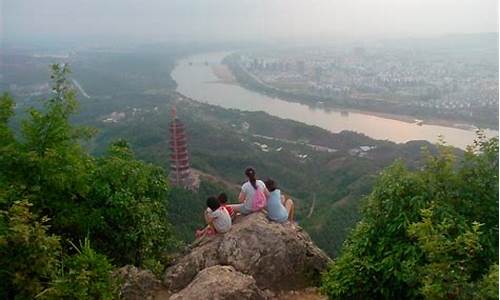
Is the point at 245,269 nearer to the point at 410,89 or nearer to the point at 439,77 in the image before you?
the point at 410,89

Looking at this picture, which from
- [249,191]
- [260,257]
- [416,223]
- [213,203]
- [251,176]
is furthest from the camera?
[249,191]

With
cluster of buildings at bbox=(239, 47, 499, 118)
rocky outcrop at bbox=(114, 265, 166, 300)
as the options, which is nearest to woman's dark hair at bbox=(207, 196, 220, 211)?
rocky outcrop at bbox=(114, 265, 166, 300)

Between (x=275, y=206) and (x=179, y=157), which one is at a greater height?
(x=275, y=206)

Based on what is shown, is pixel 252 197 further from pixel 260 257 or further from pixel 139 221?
pixel 139 221

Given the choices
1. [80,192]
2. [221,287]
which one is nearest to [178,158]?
[80,192]

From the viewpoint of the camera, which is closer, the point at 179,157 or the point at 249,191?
the point at 249,191

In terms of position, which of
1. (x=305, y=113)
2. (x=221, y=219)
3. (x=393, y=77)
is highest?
(x=221, y=219)

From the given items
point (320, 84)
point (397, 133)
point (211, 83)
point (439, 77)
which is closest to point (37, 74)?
point (211, 83)
